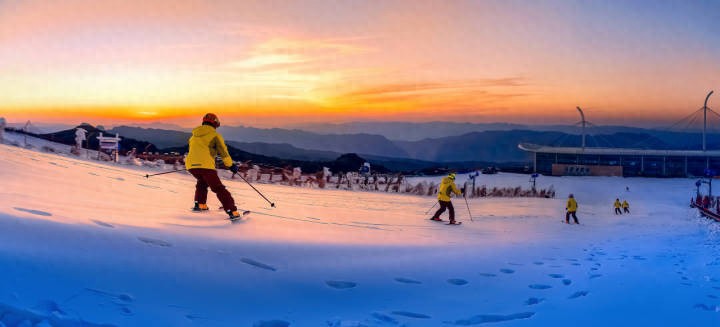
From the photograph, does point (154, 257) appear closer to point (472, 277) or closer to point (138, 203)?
point (472, 277)

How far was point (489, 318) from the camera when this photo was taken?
15.0 ft

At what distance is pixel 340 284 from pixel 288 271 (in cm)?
57

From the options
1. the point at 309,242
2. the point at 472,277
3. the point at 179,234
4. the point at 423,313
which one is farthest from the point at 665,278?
the point at 179,234

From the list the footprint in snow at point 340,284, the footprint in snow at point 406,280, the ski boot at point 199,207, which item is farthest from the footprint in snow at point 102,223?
the footprint in snow at point 406,280

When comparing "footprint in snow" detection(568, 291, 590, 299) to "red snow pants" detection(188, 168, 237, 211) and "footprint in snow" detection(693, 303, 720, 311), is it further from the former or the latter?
"red snow pants" detection(188, 168, 237, 211)

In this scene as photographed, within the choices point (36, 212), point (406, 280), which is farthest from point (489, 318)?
point (36, 212)

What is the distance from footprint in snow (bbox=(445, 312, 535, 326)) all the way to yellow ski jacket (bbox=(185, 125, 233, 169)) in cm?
503

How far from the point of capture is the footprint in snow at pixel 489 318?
4414 mm

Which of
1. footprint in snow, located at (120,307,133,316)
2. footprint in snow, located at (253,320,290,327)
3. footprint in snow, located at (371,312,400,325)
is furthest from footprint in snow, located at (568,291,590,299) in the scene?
footprint in snow, located at (120,307,133,316)

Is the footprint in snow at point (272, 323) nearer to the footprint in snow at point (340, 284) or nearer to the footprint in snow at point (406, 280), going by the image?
the footprint in snow at point (340, 284)

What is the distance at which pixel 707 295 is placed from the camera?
5805 mm

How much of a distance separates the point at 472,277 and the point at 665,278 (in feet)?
8.92

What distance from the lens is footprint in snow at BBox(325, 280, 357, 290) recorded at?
5081 mm

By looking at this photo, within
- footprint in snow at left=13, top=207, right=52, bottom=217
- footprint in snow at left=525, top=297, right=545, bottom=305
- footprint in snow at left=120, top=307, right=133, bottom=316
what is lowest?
footprint in snow at left=525, top=297, right=545, bottom=305
